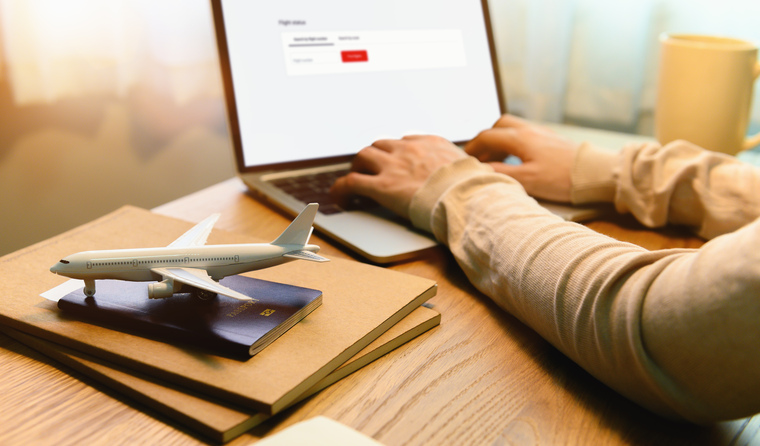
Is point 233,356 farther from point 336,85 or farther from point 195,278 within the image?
point 336,85

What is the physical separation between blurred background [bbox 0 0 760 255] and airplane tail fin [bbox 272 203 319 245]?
2.12ft

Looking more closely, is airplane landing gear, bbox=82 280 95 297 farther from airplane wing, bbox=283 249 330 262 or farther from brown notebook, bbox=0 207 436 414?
airplane wing, bbox=283 249 330 262

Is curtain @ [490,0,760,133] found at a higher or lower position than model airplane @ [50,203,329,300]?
higher

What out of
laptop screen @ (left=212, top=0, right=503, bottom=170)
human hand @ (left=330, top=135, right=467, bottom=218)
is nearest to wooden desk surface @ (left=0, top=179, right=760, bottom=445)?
human hand @ (left=330, top=135, right=467, bottom=218)

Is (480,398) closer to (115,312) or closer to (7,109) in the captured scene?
(115,312)

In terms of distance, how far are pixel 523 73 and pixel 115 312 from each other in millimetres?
1121

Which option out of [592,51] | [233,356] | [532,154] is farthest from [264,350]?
[592,51]

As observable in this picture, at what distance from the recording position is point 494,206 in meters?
0.50

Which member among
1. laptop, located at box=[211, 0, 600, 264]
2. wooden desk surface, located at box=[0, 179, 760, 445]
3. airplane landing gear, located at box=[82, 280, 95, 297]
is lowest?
wooden desk surface, located at box=[0, 179, 760, 445]

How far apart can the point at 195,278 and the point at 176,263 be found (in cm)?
2

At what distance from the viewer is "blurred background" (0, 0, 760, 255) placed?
2.73 ft

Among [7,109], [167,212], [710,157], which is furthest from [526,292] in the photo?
[7,109]

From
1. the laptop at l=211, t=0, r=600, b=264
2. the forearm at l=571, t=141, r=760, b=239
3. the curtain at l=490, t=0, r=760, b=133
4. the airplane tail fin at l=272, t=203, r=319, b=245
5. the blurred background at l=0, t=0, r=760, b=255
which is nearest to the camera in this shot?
the airplane tail fin at l=272, t=203, r=319, b=245

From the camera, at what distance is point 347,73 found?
0.78 m
